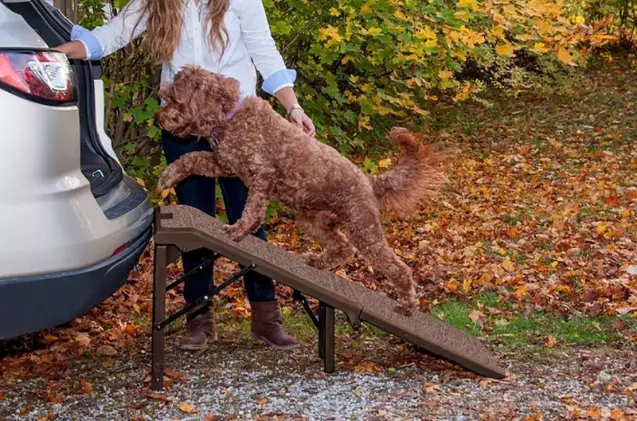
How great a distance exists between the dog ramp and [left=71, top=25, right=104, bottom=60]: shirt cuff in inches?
34.2

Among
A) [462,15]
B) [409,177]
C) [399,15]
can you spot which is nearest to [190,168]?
[409,177]

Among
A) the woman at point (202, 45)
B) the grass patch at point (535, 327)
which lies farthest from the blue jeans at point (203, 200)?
the grass patch at point (535, 327)

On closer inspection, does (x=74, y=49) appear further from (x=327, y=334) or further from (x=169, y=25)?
(x=327, y=334)

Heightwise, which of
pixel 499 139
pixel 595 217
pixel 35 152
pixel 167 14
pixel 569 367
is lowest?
pixel 499 139

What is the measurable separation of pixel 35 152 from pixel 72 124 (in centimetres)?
25

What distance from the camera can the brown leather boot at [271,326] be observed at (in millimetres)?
5254

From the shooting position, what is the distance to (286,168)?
441cm

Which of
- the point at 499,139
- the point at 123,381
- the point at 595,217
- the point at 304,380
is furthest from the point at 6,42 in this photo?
the point at 499,139

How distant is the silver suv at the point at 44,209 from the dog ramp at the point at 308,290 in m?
0.50

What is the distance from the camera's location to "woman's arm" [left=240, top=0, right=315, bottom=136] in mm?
4863

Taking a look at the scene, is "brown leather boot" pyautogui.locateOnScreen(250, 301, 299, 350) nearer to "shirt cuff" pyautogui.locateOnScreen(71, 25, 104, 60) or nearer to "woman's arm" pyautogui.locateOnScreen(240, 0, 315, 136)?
"woman's arm" pyautogui.locateOnScreen(240, 0, 315, 136)

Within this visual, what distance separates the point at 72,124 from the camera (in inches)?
143

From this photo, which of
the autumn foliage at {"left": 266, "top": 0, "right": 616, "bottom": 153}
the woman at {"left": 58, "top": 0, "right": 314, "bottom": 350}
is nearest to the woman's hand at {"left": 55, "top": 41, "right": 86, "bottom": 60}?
the woman at {"left": 58, "top": 0, "right": 314, "bottom": 350}

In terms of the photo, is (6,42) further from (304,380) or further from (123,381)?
(304,380)
